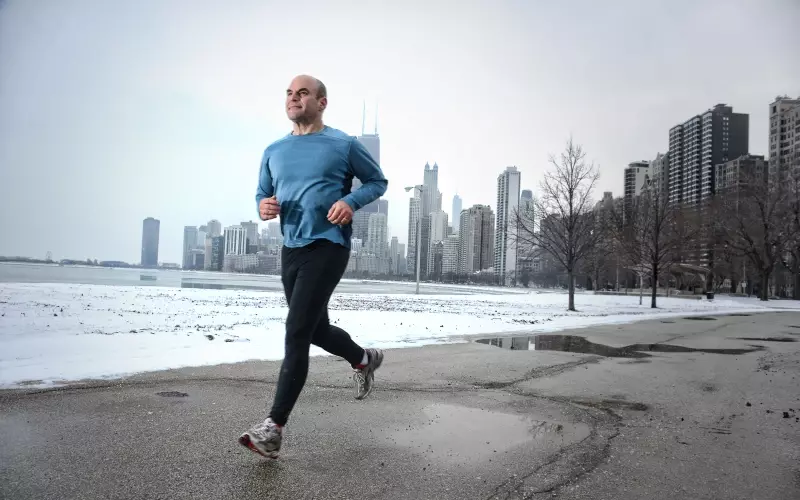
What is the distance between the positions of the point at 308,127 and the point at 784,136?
3575cm

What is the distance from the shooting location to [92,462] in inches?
98.9

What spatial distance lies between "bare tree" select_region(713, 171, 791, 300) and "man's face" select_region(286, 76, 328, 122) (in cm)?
4367

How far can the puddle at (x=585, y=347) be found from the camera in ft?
25.3

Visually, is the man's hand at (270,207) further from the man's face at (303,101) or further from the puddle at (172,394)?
the puddle at (172,394)

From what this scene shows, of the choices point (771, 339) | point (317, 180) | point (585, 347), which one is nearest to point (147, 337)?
point (317, 180)

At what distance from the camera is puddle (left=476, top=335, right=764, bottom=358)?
7.70 m

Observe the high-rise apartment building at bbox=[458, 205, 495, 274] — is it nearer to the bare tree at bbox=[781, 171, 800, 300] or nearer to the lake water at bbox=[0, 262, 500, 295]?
the lake water at bbox=[0, 262, 500, 295]

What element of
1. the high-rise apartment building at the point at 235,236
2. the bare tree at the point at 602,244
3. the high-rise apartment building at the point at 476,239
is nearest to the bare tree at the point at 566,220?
the bare tree at the point at 602,244

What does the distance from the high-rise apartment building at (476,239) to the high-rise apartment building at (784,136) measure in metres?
51.1

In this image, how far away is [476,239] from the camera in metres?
96.1

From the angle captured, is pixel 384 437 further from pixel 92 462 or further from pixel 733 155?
pixel 733 155

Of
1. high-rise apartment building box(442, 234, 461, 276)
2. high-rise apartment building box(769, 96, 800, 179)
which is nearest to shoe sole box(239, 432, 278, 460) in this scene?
high-rise apartment building box(769, 96, 800, 179)

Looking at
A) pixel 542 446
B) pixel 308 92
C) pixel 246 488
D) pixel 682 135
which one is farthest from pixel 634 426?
pixel 682 135

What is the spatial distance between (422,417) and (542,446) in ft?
3.01
